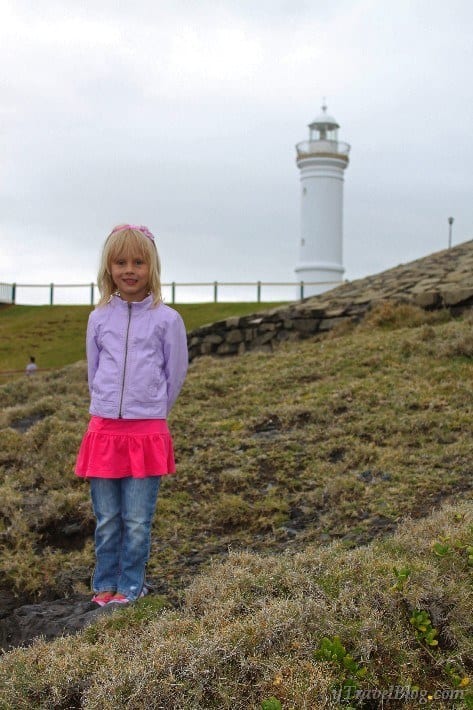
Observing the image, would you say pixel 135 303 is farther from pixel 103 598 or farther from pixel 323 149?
pixel 323 149

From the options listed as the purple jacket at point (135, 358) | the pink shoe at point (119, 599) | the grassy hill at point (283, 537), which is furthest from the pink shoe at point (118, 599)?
the purple jacket at point (135, 358)

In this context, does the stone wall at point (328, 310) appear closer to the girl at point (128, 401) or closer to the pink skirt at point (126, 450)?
the girl at point (128, 401)

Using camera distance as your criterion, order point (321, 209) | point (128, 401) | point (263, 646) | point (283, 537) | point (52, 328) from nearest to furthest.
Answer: point (263, 646) → point (128, 401) → point (283, 537) → point (52, 328) → point (321, 209)

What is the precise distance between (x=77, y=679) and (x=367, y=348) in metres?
7.68

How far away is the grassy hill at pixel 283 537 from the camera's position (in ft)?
10.2

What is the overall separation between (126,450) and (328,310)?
9.39m

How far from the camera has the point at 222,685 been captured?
3.01 metres

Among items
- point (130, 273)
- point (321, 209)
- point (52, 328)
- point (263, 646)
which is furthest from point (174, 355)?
point (321, 209)

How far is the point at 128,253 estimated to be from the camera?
4.29 m

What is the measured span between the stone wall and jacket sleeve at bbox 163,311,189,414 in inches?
323

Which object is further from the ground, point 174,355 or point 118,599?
point 174,355

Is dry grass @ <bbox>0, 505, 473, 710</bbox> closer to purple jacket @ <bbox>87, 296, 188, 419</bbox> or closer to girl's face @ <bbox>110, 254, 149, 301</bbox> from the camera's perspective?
purple jacket @ <bbox>87, 296, 188, 419</bbox>

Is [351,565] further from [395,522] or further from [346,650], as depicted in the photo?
[395,522]

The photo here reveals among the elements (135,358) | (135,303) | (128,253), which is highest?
(128,253)
